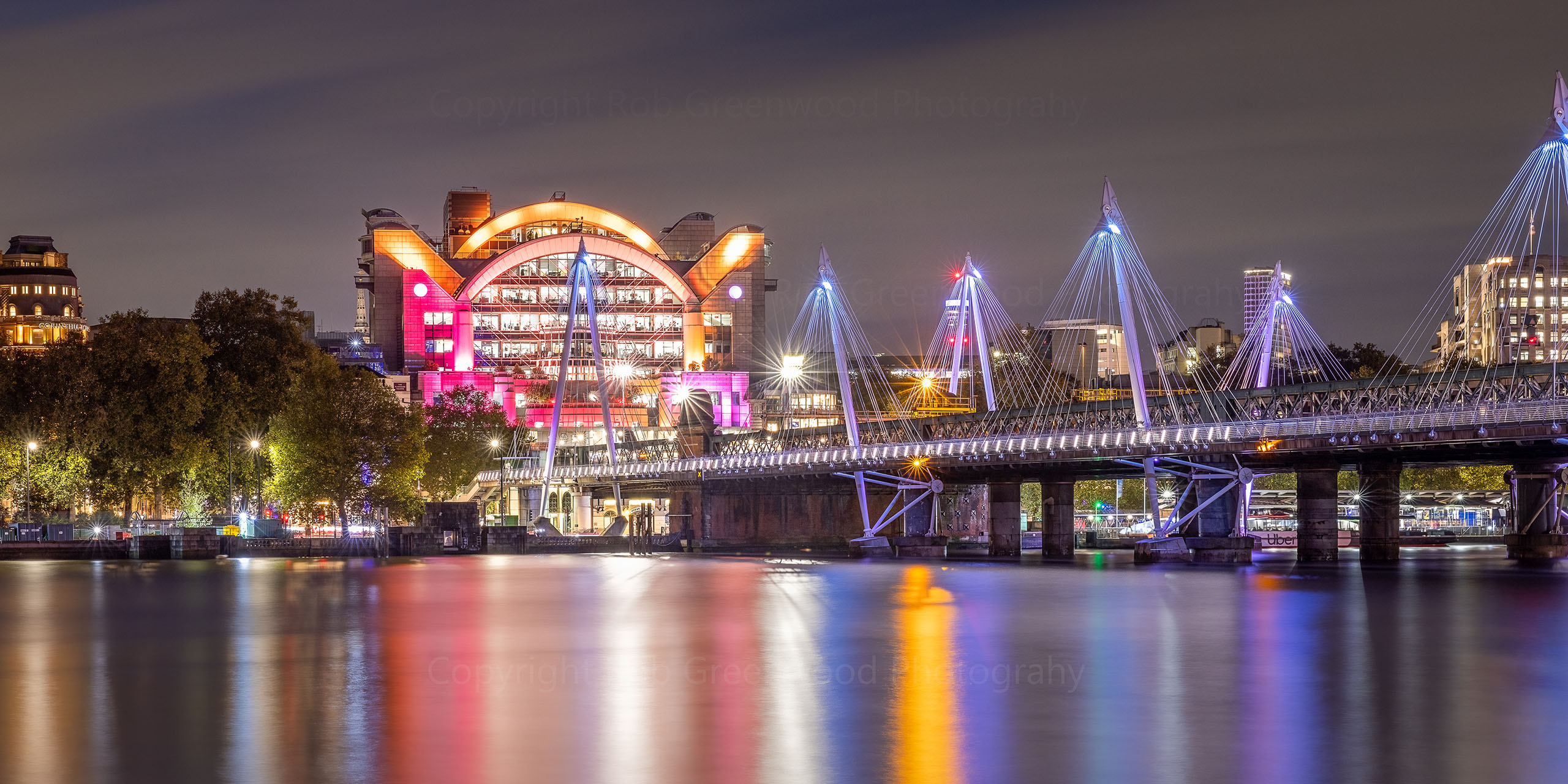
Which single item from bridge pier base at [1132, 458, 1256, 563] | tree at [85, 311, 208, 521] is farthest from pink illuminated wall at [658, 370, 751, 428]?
bridge pier base at [1132, 458, 1256, 563]

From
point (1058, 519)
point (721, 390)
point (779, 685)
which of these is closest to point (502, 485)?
point (1058, 519)

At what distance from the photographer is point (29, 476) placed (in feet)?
277

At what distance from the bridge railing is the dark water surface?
1281cm

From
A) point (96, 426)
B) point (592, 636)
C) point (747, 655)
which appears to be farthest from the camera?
point (96, 426)

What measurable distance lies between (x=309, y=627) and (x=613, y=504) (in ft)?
357

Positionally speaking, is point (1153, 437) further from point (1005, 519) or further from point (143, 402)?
point (143, 402)

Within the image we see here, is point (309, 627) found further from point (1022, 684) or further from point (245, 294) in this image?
point (245, 294)

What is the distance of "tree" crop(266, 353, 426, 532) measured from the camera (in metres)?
93.1

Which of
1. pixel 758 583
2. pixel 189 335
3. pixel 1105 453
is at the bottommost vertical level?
pixel 758 583

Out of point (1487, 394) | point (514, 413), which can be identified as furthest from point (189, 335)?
point (514, 413)

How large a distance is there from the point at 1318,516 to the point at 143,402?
6591 centimetres

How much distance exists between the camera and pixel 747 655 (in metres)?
33.4

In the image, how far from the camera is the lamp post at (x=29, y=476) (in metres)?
83.6

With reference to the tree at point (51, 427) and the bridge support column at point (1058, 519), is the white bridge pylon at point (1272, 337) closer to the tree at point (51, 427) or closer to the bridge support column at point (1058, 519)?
the bridge support column at point (1058, 519)
